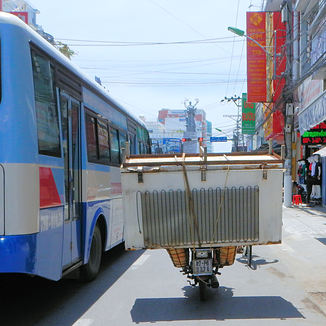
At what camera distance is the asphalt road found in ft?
18.1

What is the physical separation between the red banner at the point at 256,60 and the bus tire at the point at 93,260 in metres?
20.3

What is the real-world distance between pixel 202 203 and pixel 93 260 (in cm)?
277

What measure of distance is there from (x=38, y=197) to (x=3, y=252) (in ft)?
2.30

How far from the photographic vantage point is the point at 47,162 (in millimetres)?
5398

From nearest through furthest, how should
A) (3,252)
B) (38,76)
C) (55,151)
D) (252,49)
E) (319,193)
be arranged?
(3,252), (38,76), (55,151), (319,193), (252,49)

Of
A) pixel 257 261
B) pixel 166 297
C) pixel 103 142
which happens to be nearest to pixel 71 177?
pixel 103 142

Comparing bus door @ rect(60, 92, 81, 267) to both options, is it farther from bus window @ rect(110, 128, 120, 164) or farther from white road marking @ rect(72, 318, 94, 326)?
bus window @ rect(110, 128, 120, 164)

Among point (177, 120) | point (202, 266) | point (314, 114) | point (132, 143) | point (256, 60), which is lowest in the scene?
point (202, 266)

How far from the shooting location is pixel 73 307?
239 inches

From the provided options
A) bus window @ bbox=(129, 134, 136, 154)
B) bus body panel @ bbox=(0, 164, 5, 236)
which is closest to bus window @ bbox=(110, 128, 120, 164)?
bus window @ bbox=(129, 134, 136, 154)

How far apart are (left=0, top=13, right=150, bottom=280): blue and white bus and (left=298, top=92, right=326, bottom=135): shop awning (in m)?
7.18

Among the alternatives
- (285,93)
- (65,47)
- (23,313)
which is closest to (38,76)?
(23,313)

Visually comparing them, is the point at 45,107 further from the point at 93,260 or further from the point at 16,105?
the point at 93,260

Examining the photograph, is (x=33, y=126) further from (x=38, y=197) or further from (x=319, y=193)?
(x=319, y=193)
